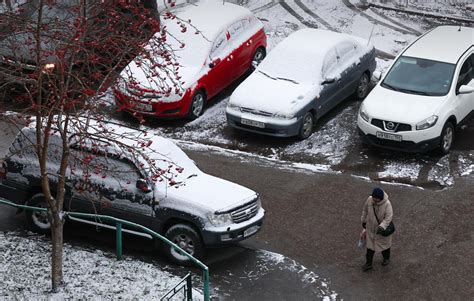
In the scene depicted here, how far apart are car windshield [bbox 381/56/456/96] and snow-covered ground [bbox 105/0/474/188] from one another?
3.99 feet

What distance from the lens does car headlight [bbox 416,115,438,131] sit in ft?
53.6

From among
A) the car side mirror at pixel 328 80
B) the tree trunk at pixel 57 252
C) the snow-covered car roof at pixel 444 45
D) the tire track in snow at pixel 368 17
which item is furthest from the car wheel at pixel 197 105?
the tree trunk at pixel 57 252

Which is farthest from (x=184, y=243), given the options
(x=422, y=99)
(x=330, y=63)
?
(x=330, y=63)

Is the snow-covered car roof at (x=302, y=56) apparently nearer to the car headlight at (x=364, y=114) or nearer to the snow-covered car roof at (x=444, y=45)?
the car headlight at (x=364, y=114)

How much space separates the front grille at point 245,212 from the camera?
1310cm

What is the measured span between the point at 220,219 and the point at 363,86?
7.56 meters

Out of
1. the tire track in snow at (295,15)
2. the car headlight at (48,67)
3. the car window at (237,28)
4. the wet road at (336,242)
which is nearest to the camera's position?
the car headlight at (48,67)

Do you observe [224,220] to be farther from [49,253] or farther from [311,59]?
[311,59]

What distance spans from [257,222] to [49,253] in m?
3.10

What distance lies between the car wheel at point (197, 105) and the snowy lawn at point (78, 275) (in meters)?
5.45

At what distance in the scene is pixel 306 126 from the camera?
17656 mm

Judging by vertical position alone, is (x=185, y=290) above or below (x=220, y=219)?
below

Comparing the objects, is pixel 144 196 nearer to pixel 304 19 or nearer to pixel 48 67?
pixel 48 67

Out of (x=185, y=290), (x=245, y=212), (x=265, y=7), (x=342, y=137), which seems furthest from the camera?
(x=265, y=7)
